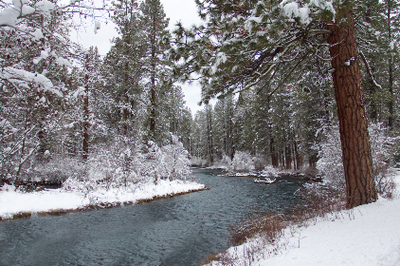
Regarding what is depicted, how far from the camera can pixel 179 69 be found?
17.1 ft

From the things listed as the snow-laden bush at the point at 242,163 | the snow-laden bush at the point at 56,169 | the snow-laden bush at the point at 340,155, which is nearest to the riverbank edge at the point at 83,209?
the snow-laden bush at the point at 56,169

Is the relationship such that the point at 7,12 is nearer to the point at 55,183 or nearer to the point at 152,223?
the point at 152,223

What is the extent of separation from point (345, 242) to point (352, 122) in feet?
8.16

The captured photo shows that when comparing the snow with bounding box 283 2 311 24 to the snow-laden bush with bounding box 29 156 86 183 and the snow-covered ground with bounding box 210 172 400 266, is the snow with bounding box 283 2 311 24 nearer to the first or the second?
the snow-covered ground with bounding box 210 172 400 266

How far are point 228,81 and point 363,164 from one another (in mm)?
3424

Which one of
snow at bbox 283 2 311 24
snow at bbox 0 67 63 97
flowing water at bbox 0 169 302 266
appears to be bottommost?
flowing water at bbox 0 169 302 266

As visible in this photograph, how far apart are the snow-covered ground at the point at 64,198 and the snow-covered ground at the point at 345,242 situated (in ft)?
26.7

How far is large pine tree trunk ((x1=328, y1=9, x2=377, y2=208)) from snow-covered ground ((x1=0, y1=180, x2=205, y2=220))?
33.3 feet

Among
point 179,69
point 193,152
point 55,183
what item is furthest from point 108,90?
point 193,152

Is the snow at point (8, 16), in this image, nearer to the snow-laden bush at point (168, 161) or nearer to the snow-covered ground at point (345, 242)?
the snow-covered ground at point (345, 242)

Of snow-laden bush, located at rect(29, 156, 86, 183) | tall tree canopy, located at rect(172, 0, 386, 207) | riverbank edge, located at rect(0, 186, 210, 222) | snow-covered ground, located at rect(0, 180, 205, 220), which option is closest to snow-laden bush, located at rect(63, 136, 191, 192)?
snow-covered ground, located at rect(0, 180, 205, 220)

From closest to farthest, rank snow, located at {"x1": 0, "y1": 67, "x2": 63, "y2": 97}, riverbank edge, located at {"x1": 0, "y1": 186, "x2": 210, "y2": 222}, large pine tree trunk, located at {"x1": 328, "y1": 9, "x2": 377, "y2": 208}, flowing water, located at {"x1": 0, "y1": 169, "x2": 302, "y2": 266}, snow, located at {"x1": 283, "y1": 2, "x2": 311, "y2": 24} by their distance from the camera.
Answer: snow, located at {"x1": 0, "y1": 67, "x2": 63, "y2": 97}
snow, located at {"x1": 283, "y1": 2, "x2": 311, "y2": 24}
large pine tree trunk, located at {"x1": 328, "y1": 9, "x2": 377, "y2": 208}
flowing water, located at {"x1": 0, "y1": 169, "x2": 302, "y2": 266}
riverbank edge, located at {"x1": 0, "y1": 186, "x2": 210, "y2": 222}

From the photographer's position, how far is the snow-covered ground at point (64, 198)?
9.09m

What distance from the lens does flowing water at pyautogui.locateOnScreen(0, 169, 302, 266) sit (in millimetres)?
5605
